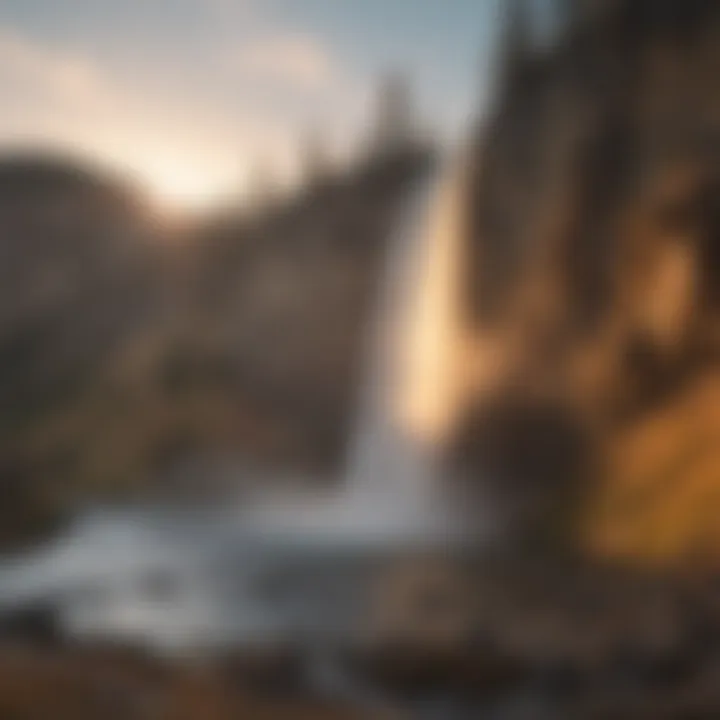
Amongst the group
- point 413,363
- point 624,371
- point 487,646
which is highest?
point 413,363

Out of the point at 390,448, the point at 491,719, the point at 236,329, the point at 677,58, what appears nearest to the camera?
the point at 491,719

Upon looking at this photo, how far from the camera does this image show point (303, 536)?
5156 millimetres

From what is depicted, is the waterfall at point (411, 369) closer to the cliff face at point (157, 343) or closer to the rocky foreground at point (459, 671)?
the cliff face at point (157, 343)

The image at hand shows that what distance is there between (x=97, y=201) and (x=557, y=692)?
3936 millimetres

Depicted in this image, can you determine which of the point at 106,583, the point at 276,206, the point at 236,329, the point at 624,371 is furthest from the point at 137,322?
the point at 624,371

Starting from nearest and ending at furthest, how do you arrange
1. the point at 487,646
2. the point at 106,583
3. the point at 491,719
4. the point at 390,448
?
the point at 491,719, the point at 487,646, the point at 106,583, the point at 390,448

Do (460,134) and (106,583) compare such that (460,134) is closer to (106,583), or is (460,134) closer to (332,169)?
(332,169)

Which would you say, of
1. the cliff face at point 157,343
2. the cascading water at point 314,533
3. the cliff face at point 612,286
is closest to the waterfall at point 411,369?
the cascading water at point 314,533

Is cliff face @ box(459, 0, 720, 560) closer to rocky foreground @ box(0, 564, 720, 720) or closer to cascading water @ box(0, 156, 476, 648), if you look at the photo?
cascading water @ box(0, 156, 476, 648)

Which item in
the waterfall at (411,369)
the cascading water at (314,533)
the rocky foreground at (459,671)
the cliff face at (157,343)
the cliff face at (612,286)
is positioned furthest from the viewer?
the waterfall at (411,369)

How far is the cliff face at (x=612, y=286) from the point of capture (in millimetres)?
4867

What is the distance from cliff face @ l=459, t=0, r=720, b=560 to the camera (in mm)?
4867

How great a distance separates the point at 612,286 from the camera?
566cm

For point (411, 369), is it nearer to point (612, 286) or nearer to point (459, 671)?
point (612, 286)
